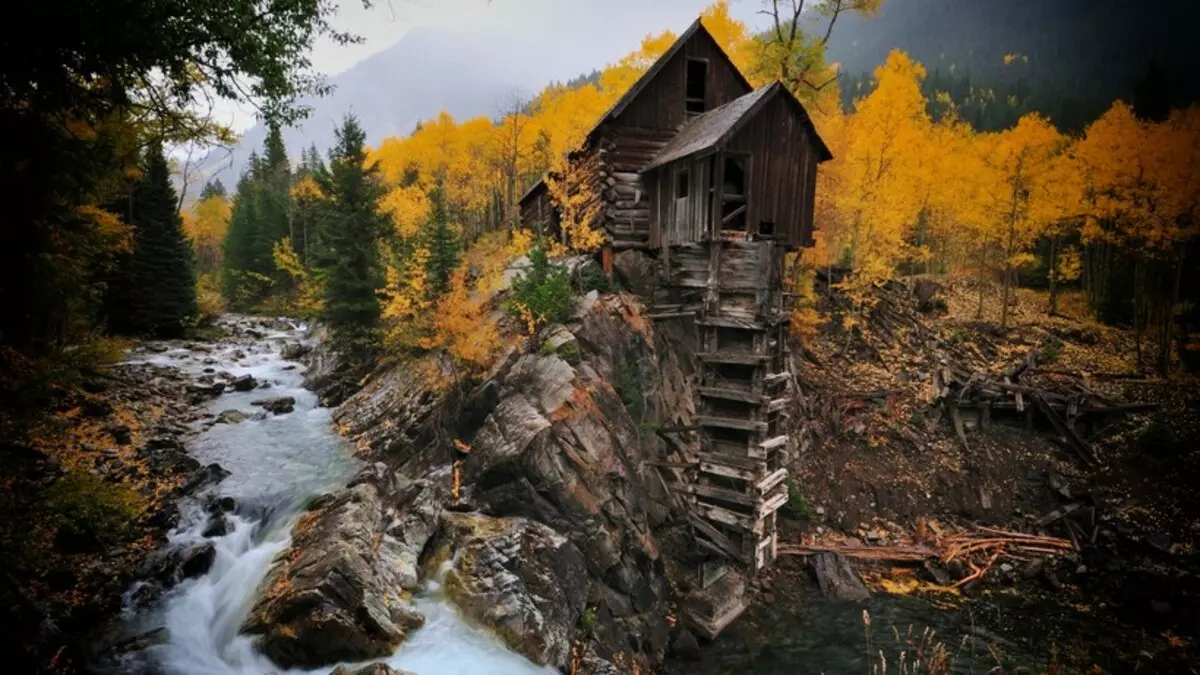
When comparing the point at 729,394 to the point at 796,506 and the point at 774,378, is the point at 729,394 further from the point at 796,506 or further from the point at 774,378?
the point at 796,506

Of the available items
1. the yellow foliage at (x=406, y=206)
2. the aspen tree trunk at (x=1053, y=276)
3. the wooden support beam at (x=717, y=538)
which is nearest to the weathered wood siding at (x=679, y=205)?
the wooden support beam at (x=717, y=538)

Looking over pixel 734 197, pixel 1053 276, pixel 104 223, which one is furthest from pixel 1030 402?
pixel 104 223

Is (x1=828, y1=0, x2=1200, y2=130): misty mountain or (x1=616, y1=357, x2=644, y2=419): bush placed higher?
(x1=828, y1=0, x2=1200, y2=130): misty mountain

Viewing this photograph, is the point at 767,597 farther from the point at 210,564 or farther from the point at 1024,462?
the point at 210,564

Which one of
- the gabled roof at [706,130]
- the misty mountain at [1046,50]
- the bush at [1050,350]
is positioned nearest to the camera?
the gabled roof at [706,130]

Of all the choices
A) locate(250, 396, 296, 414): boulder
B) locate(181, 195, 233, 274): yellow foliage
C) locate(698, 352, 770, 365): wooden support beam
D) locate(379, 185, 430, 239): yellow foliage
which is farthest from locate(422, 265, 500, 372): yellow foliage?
locate(181, 195, 233, 274): yellow foliage

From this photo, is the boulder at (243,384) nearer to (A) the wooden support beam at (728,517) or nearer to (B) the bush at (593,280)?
(B) the bush at (593,280)

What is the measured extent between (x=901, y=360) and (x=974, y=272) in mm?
19498

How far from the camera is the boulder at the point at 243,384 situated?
2175cm

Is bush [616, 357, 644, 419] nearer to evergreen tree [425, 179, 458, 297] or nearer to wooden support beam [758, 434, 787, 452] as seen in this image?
wooden support beam [758, 434, 787, 452]

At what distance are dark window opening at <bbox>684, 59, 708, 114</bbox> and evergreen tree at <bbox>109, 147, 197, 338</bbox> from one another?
25.0 m

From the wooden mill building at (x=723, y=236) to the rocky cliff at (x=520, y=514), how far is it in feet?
5.58

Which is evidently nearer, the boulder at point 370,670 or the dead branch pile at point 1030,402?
the boulder at point 370,670

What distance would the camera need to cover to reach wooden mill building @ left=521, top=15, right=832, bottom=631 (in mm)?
15766
